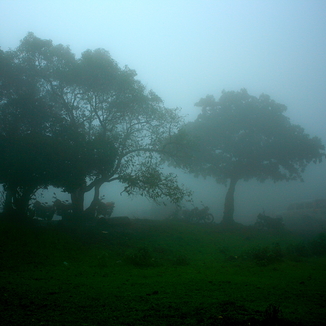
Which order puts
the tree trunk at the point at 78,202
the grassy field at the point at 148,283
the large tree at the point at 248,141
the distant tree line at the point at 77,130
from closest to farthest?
the grassy field at the point at 148,283 < the distant tree line at the point at 77,130 < the tree trunk at the point at 78,202 < the large tree at the point at 248,141

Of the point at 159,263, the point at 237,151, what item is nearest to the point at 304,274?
the point at 159,263

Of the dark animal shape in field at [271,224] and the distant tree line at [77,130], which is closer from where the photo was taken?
the distant tree line at [77,130]

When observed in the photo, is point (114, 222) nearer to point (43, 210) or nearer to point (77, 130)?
point (43, 210)

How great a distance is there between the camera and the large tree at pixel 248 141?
22.8 metres

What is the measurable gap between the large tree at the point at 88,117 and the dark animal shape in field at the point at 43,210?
264 centimetres

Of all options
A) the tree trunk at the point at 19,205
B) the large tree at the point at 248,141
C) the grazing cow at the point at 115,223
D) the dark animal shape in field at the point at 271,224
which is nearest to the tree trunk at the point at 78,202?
the grazing cow at the point at 115,223

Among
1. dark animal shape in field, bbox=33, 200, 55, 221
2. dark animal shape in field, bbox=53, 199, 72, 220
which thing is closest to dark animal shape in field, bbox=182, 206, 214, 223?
dark animal shape in field, bbox=53, 199, 72, 220

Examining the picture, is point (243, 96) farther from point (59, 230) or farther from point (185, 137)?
point (59, 230)

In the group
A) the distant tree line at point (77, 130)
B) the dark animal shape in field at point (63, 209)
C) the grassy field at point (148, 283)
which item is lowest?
the grassy field at point (148, 283)

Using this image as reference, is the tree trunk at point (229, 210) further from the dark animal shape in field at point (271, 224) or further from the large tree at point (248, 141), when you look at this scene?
the dark animal shape in field at point (271, 224)

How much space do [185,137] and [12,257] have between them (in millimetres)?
10925

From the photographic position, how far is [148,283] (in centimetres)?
613

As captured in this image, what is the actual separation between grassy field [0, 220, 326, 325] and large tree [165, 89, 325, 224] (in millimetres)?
11462

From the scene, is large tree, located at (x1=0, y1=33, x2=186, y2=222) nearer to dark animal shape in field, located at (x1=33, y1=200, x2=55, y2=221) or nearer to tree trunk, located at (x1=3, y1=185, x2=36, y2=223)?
tree trunk, located at (x1=3, y1=185, x2=36, y2=223)
